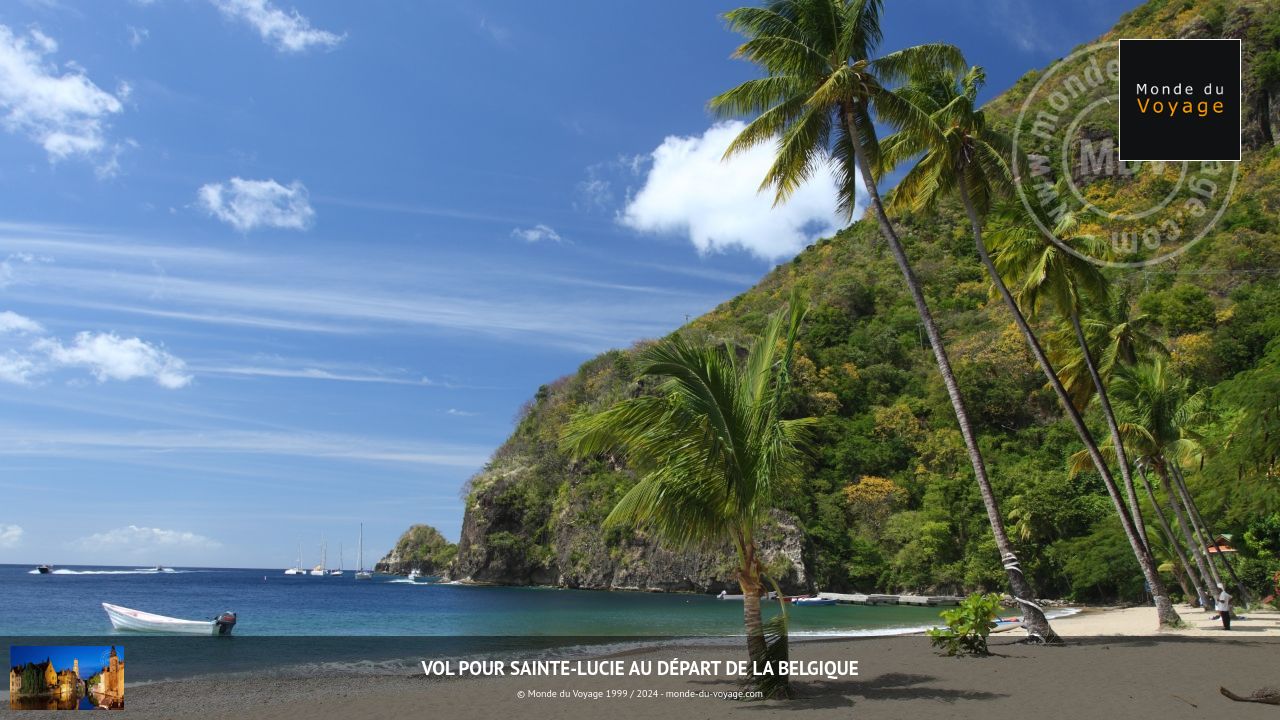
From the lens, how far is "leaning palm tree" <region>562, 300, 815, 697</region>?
1066cm

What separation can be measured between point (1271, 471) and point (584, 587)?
58834 mm

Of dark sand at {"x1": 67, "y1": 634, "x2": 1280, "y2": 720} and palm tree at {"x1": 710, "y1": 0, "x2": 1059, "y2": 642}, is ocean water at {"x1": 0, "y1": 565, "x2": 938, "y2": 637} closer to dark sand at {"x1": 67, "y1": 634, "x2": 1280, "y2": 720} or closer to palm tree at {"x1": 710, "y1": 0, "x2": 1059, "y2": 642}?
dark sand at {"x1": 67, "y1": 634, "x2": 1280, "y2": 720}

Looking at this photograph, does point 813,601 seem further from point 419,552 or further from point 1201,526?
point 419,552

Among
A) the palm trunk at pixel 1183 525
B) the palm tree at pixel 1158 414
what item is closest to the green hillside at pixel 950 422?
the palm tree at pixel 1158 414

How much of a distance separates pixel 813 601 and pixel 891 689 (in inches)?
1523

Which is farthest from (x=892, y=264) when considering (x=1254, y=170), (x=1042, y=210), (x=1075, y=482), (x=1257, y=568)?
(x=1042, y=210)

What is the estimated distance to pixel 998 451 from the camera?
174 feet

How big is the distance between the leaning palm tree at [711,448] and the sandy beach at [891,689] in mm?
1668

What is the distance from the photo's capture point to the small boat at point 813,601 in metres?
47.9

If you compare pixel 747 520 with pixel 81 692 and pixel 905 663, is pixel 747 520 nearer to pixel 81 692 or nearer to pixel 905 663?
pixel 905 663

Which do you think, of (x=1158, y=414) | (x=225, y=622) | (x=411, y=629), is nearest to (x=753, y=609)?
(x=1158, y=414)

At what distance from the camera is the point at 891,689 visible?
11.6m

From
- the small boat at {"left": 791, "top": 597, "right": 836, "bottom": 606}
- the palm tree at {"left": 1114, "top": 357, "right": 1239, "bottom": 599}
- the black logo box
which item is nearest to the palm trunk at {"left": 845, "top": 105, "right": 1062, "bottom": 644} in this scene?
the black logo box

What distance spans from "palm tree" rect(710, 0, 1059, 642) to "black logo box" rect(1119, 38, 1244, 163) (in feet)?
11.1
